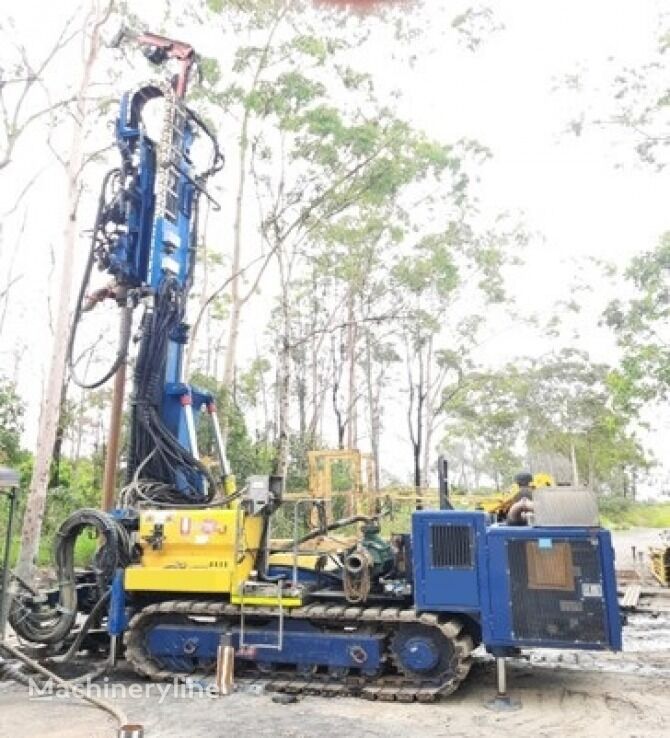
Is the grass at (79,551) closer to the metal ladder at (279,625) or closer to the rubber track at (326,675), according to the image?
the rubber track at (326,675)

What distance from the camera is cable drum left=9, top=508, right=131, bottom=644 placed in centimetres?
701

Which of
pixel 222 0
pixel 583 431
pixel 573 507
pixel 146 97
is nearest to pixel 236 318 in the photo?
pixel 222 0

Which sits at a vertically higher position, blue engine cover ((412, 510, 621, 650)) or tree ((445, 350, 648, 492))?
tree ((445, 350, 648, 492))

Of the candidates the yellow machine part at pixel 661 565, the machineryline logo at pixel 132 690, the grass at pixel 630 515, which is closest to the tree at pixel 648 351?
the yellow machine part at pixel 661 565

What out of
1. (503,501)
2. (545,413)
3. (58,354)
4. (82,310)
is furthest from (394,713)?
(545,413)

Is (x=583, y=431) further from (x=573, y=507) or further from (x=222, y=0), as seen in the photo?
(x=573, y=507)

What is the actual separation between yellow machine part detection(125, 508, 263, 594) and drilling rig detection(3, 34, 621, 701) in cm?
1

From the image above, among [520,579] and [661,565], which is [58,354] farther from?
[661,565]

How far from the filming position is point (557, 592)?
623cm

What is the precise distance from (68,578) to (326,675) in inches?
111

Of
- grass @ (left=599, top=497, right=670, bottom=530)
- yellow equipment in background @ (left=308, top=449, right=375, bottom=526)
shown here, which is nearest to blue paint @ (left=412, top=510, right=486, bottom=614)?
yellow equipment in background @ (left=308, top=449, right=375, bottom=526)

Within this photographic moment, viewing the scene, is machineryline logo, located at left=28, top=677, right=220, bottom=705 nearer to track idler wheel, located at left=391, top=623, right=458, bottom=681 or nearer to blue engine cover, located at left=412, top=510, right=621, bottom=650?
track idler wheel, located at left=391, top=623, right=458, bottom=681

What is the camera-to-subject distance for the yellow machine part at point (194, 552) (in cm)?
680

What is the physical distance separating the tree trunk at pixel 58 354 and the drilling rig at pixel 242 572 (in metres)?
4.53
